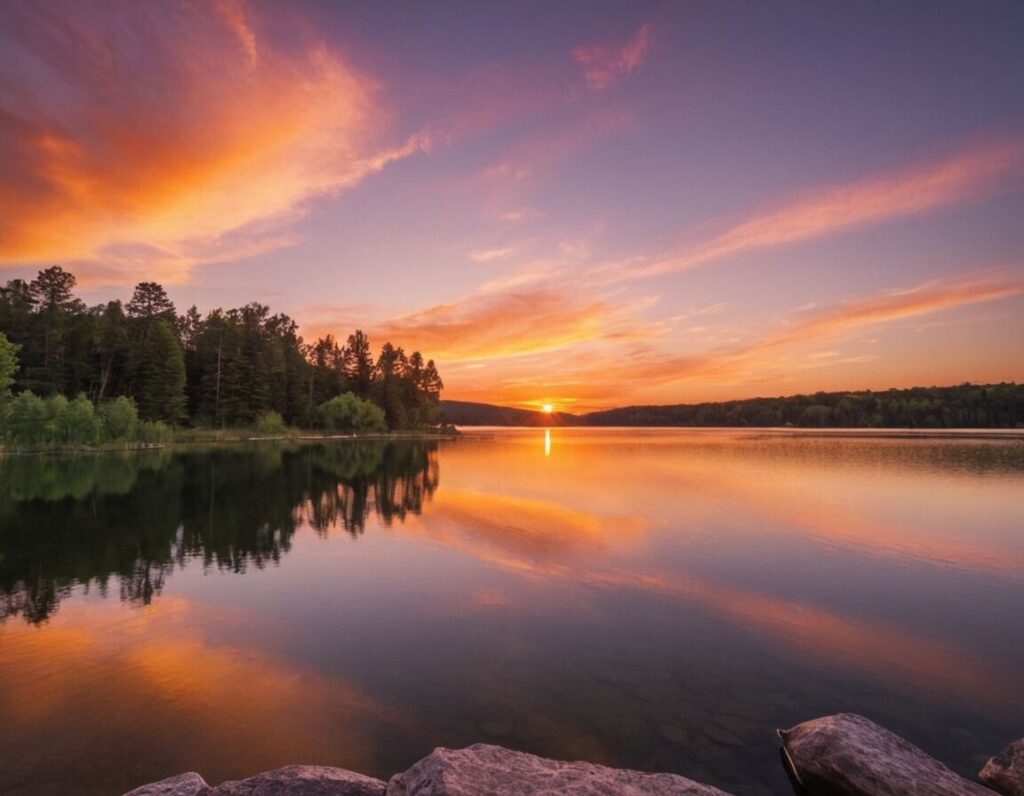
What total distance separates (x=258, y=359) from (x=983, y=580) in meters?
122

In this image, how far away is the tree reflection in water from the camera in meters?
18.0

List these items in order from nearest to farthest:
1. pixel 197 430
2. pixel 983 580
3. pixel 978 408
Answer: pixel 983 580 < pixel 197 430 < pixel 978 408

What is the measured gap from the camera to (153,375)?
100375 millimetres

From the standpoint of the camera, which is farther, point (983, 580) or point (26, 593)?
point (983, 580)

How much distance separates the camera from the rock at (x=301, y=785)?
21.1 ft

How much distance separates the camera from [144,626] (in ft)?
44.7

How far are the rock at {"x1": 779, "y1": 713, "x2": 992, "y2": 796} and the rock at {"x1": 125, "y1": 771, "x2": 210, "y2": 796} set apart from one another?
25.8 feet

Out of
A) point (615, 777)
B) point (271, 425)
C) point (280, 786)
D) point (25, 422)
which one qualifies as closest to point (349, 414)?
point (271, 425)

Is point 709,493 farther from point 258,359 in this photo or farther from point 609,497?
point 258,359

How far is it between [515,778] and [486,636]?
7136mm

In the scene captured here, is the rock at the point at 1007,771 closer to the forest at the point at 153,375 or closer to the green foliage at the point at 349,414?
the forest at the point at 153,375

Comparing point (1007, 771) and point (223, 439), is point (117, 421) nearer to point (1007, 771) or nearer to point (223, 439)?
point (223, 439)

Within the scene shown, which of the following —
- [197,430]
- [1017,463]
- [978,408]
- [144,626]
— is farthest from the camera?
[978,408]

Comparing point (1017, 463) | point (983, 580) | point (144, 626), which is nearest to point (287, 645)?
point (144, 626)
